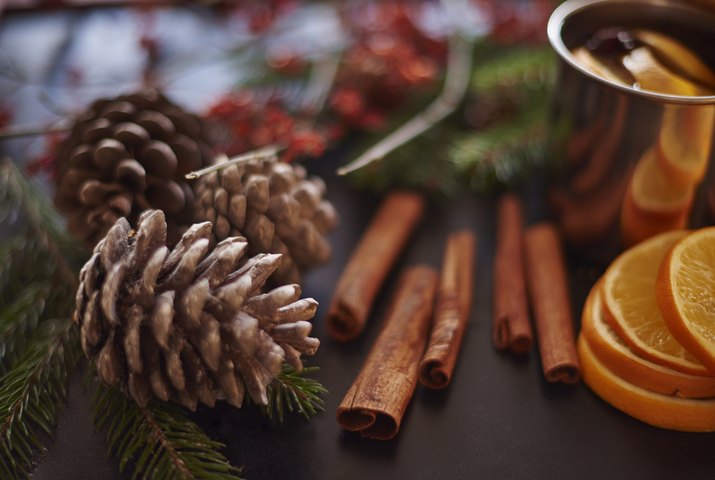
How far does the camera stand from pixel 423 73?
119 cm

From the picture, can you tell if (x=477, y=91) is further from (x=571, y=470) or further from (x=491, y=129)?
(x=571, y=470)

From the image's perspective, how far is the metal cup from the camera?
840 mm

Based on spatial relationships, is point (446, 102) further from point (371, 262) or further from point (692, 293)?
point (692, 293)

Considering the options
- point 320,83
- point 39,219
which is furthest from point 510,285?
point 39,219

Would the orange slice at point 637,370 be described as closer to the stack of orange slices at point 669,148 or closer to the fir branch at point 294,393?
the stack of orange slices at point 669,148

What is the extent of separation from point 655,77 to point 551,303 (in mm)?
292

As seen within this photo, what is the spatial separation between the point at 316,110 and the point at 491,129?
0.88ft

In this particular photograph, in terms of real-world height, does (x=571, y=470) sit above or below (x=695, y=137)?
below

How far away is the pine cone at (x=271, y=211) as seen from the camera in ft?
2.64

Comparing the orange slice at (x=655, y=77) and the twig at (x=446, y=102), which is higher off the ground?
the orange slice at (x=655, y=77)

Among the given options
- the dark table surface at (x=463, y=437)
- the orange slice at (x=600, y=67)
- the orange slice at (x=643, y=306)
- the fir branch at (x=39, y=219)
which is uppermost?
the orange slice at (x=600, y=67)

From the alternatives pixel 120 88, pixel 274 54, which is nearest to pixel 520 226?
pixel 274 54

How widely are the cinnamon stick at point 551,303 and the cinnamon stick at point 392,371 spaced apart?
13 centimetres

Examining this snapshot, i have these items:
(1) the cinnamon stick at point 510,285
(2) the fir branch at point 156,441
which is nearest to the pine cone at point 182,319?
(2) the fir branch at point 156,441
